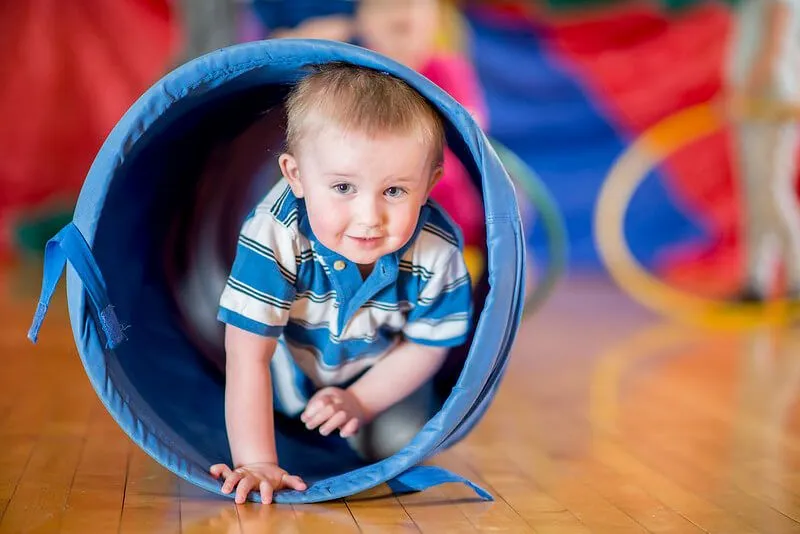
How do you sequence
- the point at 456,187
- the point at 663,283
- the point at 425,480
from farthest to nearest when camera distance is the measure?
the point at 663,283 < the point at 456,187 < the point at 425,480

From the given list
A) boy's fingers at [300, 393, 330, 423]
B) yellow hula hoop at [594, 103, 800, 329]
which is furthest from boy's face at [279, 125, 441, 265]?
yellow hula hoop at [594, 103, 800, 329]

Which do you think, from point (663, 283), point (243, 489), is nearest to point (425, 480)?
point (243, 489)

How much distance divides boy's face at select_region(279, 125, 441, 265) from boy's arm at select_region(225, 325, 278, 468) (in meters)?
0.18

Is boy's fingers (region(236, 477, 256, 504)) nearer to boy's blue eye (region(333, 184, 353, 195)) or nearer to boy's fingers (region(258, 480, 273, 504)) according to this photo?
→ boy's fingers (region(258, 480, 273, 504))

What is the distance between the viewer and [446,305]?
4.84 ft

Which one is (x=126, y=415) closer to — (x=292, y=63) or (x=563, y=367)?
(x=292, y=63)

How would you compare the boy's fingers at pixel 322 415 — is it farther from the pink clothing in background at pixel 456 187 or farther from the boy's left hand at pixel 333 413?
the pink clothing in background at pixel 456 187

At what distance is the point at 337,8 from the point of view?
3453 mm

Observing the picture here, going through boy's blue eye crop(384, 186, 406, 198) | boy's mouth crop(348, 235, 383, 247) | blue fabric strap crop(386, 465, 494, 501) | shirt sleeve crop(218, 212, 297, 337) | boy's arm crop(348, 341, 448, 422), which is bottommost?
blue fabric strap crop(386, 465, 494, 501)

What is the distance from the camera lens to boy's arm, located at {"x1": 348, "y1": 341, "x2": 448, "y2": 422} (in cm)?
152

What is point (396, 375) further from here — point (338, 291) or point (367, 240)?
point (367, 240)

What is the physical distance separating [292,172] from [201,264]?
0.44 m

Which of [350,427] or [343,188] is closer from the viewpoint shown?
[343,188]

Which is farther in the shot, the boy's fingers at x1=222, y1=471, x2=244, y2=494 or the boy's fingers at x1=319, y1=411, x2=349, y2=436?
the boy's fingers at x1=319, y1=411, x2=349, y2=436
